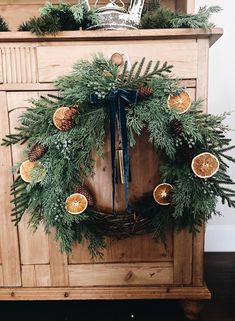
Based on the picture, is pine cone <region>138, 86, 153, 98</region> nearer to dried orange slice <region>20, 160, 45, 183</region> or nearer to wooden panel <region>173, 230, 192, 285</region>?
dried orange slice <region>20, 160, 45, 183</region>

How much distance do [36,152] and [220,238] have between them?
1.18m

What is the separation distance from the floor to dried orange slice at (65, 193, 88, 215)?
475mm

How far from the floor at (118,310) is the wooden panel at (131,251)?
0.23 meters

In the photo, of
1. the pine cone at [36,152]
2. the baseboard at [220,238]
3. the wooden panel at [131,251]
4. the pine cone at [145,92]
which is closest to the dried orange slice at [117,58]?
the pine cone at [145,92]

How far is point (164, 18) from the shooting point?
101cm

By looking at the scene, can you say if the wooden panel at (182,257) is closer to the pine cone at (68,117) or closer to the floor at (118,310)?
the floor at (118,310)

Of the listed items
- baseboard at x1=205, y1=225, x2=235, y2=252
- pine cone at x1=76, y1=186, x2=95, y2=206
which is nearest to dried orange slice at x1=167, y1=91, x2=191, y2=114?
pine cone at x1=76, y1=186, x2=95, y2=206

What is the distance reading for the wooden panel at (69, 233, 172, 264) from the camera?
1.08 m

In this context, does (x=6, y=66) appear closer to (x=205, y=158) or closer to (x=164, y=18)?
(x=164, y=18)

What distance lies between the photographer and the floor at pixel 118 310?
1.13 m

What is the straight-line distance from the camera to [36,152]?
933mm

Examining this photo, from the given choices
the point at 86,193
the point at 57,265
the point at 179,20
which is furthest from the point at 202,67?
the point at 57,265

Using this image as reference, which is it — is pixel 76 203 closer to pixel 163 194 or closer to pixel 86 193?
pixel 86 193

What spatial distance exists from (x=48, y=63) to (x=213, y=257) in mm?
1267
